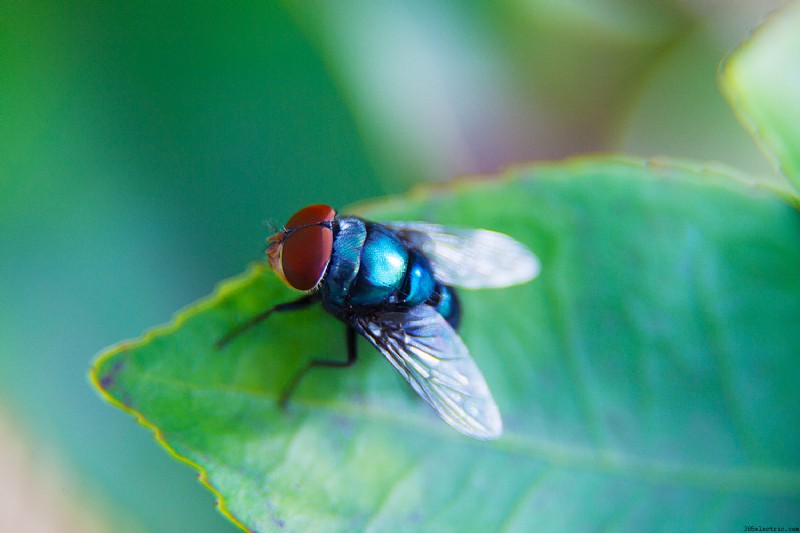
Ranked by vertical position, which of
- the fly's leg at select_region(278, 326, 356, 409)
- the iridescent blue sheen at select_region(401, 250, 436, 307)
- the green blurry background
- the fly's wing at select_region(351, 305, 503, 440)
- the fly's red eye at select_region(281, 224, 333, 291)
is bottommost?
the fly's wing at select_region(351, 305, 503, 440)

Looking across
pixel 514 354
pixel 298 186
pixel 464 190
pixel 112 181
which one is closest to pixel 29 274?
pixel 112 181

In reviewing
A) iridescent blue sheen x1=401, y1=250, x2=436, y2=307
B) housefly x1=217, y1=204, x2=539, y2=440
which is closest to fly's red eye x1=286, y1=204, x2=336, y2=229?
housefly x1=217, y1=204, x2=539, y2=440

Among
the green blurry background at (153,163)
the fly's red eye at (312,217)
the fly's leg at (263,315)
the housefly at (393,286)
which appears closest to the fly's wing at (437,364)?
the housefly at (393,286)

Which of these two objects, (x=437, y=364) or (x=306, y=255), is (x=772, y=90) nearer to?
(x=437, y=364)

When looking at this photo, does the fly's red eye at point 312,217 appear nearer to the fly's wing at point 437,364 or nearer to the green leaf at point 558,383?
the green leaf at point 558,383

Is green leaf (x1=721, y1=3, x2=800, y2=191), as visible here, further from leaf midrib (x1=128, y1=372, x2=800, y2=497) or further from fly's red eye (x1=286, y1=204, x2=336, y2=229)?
fly's red eye (x1=286, y1=204, x2=336, y2=229)

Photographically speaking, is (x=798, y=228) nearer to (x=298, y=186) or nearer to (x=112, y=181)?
(x=298, y=186)
